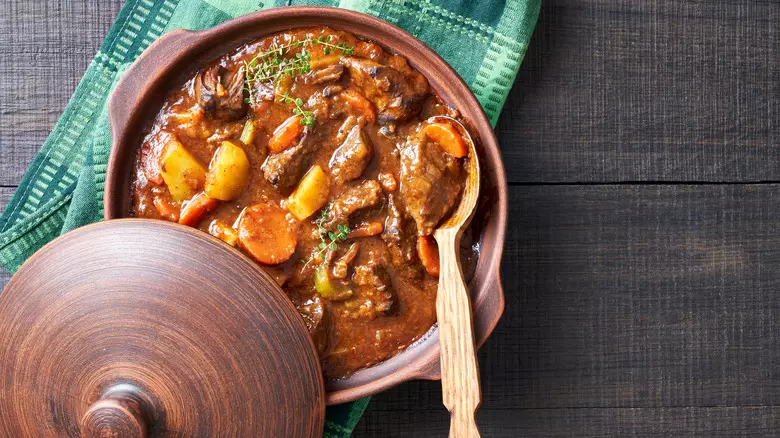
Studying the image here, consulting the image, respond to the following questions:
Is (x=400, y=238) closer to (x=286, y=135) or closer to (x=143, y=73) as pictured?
(x=286, y=135)

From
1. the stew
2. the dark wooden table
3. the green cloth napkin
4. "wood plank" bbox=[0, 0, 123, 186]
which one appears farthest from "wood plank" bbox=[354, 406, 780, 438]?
"wood plank" bbox=[0, 0, 123, 186]

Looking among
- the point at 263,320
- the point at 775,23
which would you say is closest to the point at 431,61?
the point at 263,320

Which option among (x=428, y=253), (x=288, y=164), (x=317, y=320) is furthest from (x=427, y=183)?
(x=317, y=320)

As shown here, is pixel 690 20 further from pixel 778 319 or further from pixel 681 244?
pixel 778 319

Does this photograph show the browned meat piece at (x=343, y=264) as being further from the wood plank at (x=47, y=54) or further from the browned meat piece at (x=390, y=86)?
the wood plank at (x=47, y=54)

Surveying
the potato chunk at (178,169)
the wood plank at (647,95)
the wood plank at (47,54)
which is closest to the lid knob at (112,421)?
the potato chunk at (178,169)
